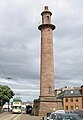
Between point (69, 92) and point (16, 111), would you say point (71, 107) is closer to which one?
point (69, 92)

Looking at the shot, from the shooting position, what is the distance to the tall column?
49.5m

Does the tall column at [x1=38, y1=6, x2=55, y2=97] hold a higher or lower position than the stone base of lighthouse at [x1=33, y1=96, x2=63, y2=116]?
higher

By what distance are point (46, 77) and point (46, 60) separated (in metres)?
3.28

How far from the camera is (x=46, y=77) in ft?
163

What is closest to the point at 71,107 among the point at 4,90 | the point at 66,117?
the point at 4,90

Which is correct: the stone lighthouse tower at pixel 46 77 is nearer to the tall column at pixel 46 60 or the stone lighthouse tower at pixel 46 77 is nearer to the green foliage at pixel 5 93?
the tall column at pixel 46 60

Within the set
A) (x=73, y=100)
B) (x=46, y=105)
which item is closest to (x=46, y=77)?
(x=46, y=105)

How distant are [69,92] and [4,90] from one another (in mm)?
25515

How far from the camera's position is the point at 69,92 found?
9588cm

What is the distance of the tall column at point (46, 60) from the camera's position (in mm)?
49531

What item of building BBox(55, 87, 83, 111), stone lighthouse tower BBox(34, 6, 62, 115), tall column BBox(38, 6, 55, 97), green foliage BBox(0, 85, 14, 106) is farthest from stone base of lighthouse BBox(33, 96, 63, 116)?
building BBox(55, 87, 83, 111)

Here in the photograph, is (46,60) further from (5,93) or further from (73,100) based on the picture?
(73,100)

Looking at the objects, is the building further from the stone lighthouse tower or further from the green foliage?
the stone lighthouse tower

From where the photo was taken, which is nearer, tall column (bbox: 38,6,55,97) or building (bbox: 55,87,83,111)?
tall column (bbox: 38,6,55,97)
